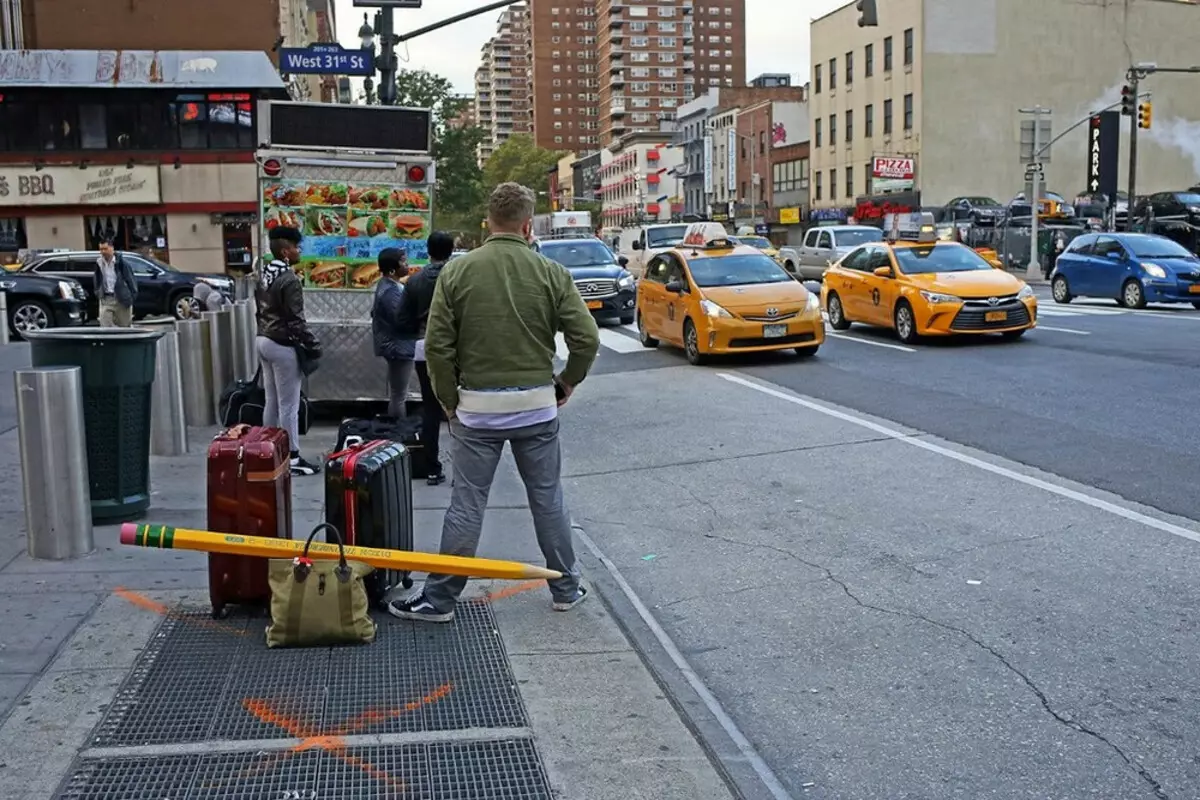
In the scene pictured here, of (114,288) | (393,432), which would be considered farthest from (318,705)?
(114,288)

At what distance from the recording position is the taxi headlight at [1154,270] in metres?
23.8

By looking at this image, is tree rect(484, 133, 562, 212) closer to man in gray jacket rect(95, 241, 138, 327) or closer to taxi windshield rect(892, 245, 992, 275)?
man in gray jacket rect(95, 241, 138, 327)

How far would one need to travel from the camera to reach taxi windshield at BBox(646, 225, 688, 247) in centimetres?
3550

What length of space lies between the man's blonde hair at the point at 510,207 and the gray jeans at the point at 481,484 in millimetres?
937

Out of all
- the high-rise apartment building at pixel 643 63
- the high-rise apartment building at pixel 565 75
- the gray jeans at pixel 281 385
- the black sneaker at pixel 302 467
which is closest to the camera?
the gray jeans at pixel 281 385

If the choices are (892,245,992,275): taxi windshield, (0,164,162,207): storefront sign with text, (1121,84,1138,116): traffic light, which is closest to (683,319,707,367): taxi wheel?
(892,245,992,275): taxi windshield

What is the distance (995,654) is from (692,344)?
11901 millimetres

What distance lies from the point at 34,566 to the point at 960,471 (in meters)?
6.26

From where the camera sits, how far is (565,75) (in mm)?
186500

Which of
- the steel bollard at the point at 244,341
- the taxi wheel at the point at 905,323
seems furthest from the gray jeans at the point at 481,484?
the taxi wheel at the point at 905,323

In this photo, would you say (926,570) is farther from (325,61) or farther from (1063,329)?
(325,61)

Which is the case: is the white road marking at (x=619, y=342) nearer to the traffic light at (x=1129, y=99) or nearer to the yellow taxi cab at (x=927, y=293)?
the yellow taxi cab at (x=927, y=293)

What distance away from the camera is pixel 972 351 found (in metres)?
17.0

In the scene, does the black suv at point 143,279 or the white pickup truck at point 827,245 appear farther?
the white pickup truck at point 827,245
